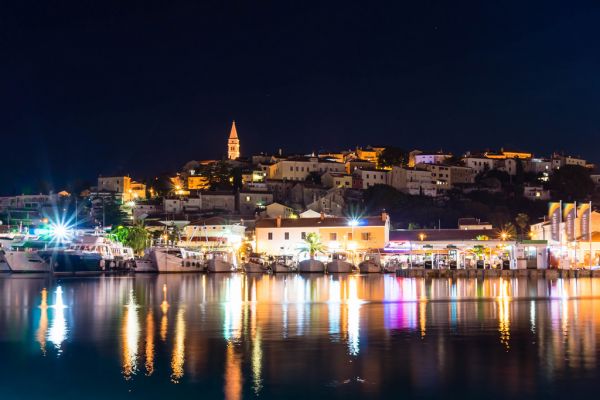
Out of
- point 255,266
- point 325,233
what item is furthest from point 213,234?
point 255,266

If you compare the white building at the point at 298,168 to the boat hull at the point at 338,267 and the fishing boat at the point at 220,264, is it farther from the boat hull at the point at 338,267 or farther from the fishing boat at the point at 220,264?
the boat hull at the point at 338,267

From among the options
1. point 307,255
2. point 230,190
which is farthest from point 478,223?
point 230,190

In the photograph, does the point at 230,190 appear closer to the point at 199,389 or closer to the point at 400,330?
the point at 400,330

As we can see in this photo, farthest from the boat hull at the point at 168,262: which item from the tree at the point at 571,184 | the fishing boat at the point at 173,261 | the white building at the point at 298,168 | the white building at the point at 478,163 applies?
the white building at the point at 478,163

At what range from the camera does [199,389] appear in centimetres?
1706

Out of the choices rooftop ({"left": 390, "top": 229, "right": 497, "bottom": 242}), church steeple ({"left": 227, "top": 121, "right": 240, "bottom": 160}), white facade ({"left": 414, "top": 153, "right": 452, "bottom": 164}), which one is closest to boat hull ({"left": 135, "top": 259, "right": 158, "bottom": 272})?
rooftop ({"left": 390, "top": 229, "right": 497, "bottom": 242})

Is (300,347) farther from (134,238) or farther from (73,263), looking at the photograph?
(134,238)

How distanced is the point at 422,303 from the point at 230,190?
294 ft

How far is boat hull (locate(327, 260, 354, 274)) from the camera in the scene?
69688 millimetres

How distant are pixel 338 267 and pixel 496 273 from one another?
13.8m

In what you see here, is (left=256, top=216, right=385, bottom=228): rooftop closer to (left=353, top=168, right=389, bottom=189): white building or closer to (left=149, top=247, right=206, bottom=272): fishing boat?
(left=149, top=247, right=206, bottom=272): fishing boat

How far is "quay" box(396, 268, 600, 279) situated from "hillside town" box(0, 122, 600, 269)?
8.20ft

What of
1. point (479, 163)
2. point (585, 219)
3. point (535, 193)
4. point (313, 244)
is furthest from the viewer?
point (479, 163)

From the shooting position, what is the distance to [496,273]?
6175cm
